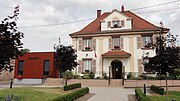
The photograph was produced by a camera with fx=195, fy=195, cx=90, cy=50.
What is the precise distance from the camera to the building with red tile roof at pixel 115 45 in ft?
84.1

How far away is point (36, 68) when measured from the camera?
26281 millimetres

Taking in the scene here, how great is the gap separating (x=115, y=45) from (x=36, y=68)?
11221 mm

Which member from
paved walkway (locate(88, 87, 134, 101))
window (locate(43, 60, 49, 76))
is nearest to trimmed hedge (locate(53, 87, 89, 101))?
paved walkway (locate(88, 87, 134, 101))

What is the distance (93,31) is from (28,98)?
61.9ft

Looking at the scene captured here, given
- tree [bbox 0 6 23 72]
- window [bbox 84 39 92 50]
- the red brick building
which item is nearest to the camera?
tree [bbox 0 6 23 72]

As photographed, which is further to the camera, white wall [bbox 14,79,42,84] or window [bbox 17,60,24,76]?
window [bbox 17,60,24,76]

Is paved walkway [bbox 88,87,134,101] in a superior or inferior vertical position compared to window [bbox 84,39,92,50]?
inferior

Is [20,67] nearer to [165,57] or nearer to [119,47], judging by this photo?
[119,47]

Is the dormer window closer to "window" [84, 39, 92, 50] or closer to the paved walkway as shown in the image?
"window" [84, 39, 92, 50]

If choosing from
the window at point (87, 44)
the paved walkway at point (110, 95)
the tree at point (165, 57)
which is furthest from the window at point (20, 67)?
the tree at point (165, 57)

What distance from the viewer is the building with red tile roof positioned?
1009 inches

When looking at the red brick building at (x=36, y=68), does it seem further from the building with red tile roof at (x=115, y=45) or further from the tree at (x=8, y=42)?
the tree at (x=8, y=42)

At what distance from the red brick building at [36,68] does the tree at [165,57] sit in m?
14.9

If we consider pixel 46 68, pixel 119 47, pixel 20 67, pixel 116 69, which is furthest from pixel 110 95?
pixel 20 67
